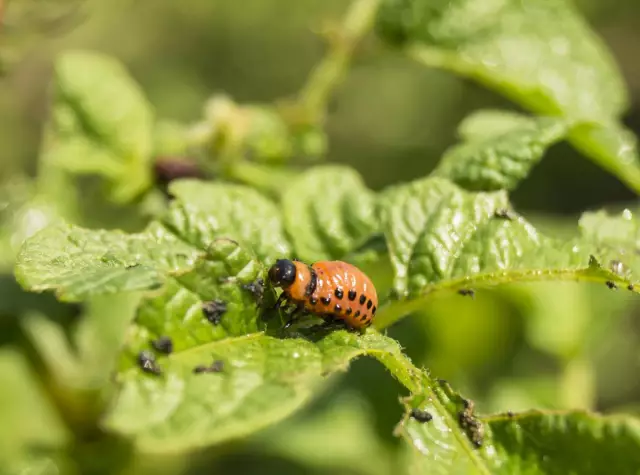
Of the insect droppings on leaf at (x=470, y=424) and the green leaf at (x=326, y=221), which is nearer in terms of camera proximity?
the insect droppings on leaf at (x=470, y=424)

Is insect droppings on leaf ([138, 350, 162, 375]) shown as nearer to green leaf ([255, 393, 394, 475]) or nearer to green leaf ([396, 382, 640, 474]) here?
green leaf ([396, 382, 640, 474])

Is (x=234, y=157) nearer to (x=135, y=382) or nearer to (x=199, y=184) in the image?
(x=199, y=184)

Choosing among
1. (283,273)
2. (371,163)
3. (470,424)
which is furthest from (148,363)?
(371,163)

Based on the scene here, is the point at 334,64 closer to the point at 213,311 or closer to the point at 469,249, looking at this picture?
the point at 469,249

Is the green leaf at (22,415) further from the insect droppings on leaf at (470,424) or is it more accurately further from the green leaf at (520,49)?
the green leaf at (520,49)

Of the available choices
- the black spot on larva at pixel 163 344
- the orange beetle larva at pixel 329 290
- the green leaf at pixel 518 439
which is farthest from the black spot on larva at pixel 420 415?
the black spot on larva at pixel 163 344

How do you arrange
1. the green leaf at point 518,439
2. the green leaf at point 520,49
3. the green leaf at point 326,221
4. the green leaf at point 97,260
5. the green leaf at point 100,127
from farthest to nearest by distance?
the green leaf at point 520,49, the green leaf at point 100,127, the green leaf at point 326,221, the green leaf at point 518,439, the green leaf at point 97,260
